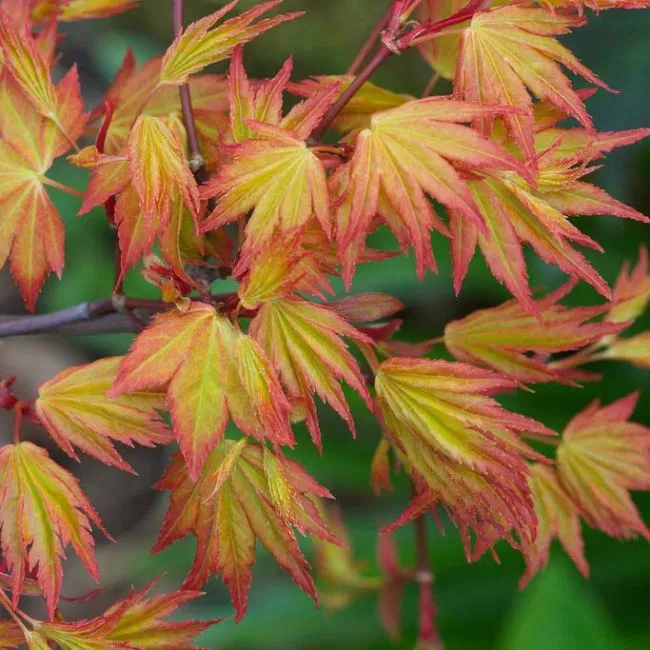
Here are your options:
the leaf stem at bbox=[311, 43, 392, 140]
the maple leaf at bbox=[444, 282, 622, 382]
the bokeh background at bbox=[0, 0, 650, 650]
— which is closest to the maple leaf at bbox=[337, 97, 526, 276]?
the leaf stem at bbox=[311, 43, 392, 140]

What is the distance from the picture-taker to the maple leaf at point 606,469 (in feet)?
2.16

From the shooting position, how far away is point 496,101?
0.50m

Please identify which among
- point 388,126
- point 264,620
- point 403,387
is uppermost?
point 388,126

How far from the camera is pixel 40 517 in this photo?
53 centimetres

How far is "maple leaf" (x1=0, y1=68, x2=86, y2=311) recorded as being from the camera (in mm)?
587

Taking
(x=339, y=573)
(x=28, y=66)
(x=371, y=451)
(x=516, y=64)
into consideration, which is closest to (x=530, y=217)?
(x=516, y=64)

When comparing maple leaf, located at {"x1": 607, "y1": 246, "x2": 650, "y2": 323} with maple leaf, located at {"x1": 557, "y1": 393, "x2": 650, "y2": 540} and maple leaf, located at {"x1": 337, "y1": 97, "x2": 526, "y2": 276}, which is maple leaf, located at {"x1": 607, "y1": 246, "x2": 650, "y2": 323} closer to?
maple leaf, located at {"x1": 557, "y1": 393, "x2": 650, "y2": 540}

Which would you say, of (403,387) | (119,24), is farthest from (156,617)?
(119,24)

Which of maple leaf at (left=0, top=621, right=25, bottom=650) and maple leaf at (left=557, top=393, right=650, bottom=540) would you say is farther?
maple leaf at (left=557, top=393, right=650, bottom=540)

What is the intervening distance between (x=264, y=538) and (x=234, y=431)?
86 cm

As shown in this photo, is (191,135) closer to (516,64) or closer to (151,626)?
(516,64)

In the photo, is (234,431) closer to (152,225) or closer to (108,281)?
(108,281)

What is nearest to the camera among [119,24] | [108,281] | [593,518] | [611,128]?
[593,518]

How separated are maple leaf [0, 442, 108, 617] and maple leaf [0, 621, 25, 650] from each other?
0.04 meters
